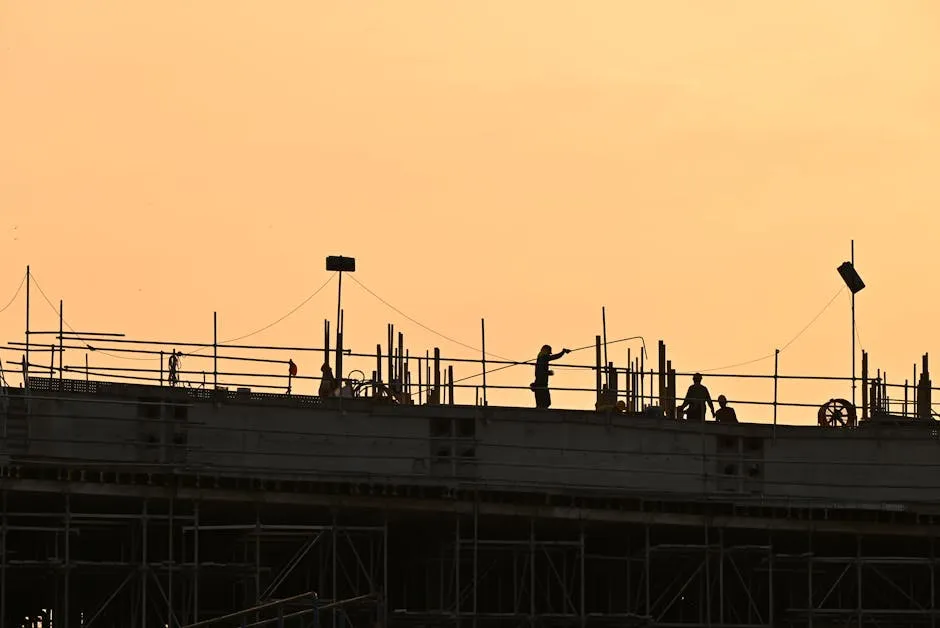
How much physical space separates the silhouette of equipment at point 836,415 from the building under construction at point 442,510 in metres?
0.35

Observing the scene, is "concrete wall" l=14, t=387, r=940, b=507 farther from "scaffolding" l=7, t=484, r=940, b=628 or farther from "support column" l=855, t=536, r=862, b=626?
"support column" l=855, t=536, r=862, b=626

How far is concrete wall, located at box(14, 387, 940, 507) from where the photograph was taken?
2277 inches

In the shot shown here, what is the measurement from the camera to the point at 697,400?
63031 millimetres

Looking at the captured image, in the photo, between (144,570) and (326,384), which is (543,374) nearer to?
(326,384)

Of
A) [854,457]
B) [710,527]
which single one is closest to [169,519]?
[710,527]

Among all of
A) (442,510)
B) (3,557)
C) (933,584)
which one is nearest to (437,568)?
(442,510)

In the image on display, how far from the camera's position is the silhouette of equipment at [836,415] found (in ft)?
215

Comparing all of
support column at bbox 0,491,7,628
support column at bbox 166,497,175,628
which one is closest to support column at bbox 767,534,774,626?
support column at bbox 166,497,175,628

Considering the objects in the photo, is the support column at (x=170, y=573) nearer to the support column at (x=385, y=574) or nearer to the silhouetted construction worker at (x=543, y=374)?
the support column at (x=385, y=574)

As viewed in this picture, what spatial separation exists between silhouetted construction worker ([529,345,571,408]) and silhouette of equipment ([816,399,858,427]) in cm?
749

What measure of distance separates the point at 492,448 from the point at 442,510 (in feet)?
9.29

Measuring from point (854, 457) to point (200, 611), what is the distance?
56.5 ft

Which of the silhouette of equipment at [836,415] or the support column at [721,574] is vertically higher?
the silhouette of equipment at [836,415]

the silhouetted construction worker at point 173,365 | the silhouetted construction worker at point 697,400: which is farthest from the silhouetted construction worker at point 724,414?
the silhouetted construction worker at point 173,365
